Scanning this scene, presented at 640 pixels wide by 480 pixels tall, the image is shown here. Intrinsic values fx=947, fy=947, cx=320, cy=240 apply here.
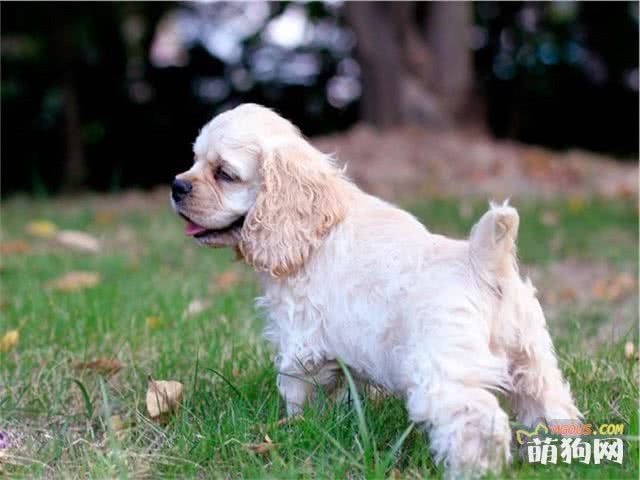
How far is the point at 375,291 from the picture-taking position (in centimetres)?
322

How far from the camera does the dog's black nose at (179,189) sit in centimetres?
361

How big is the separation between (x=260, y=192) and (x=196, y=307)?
2.05 m

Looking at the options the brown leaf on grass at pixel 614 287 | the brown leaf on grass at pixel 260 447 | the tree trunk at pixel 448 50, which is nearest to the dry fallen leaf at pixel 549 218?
the brown leaf on grass at pixel 614 287

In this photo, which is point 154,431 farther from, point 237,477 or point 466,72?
point 466,72

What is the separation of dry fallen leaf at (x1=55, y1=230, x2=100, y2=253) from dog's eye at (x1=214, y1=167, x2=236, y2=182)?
4671mm

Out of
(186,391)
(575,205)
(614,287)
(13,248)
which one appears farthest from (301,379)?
(575,205)

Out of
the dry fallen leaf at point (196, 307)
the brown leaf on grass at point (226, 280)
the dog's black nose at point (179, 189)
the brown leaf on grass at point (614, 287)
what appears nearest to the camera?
the dog's black nose at point (179, 189)

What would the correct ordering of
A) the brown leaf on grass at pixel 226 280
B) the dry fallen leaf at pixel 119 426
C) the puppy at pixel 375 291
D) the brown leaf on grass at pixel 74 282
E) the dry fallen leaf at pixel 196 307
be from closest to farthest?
the puppy at pixel 375 291 → the dry fallen leaf at pixel 119 426 → the dry fallen leaf at pixel 196 307 → the brown leaf on grass at pixel 74 282 → the brown leaf on grass at pixel 226 280

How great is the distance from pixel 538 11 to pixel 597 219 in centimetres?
768

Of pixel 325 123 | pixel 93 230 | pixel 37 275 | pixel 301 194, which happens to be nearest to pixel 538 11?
pixel 325 123

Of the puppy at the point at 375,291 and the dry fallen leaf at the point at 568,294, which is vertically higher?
the puppy at the point at 375,291

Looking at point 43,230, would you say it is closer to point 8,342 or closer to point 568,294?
point 8,342

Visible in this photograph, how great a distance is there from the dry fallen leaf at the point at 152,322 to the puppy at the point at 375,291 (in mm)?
1283

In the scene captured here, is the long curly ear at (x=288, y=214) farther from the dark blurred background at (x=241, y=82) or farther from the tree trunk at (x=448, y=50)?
the dark blurred background at (x=241, y=82)
